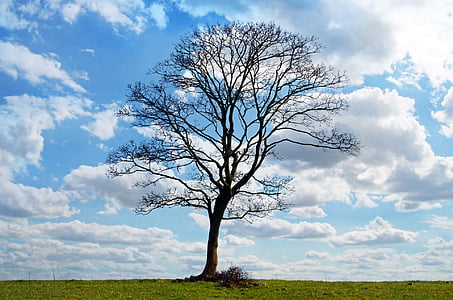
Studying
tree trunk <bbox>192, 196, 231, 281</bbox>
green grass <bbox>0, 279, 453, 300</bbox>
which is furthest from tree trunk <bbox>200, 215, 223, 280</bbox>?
green grass <bbox>0, 279, 453, 300</bbox>

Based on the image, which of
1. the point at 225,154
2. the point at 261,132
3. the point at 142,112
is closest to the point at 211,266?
the point at 225,154

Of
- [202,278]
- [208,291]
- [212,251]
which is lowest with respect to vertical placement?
[208,291]

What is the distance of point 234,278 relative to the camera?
2283 cm

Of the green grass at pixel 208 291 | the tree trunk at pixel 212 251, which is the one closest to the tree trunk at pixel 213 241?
the tree trunk at pixel 212 251

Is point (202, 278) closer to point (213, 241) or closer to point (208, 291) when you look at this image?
point (213, 241)

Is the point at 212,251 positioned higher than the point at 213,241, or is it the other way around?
the point at 213,241

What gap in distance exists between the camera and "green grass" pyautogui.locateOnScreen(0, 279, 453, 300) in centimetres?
1908

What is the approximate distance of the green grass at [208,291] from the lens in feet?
62.6

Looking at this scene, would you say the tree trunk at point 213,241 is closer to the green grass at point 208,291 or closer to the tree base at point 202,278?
the tree base at point 202,278

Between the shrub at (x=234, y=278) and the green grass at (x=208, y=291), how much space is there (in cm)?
57

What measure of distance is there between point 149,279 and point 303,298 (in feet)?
34.7

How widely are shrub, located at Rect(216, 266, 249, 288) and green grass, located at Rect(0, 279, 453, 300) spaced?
57cm

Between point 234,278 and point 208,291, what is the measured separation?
253 cm

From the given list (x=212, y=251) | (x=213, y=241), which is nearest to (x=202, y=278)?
(x=212, y=251)
